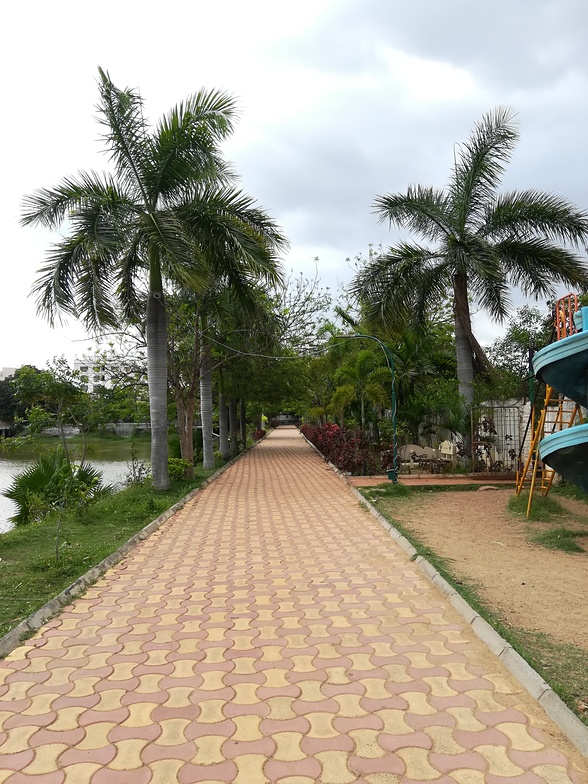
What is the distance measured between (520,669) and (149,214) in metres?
9.34

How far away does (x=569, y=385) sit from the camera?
820 centimetres

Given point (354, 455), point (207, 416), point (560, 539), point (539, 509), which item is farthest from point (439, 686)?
point (207, 416)

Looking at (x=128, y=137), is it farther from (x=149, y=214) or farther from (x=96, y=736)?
(x=96, y=736)

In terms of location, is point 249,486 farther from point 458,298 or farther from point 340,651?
point 340,651

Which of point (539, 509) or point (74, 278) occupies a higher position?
point (74, 278)

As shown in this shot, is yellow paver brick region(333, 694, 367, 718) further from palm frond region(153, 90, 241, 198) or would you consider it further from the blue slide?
palm frond region(153, 90, 241, 198)

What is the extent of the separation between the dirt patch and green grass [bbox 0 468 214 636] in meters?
3.93

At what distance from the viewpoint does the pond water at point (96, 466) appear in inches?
571

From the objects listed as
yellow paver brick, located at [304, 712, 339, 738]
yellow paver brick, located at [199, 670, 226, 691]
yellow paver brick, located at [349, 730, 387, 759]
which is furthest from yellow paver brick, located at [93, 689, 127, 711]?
yellow paver brick, located at [349, 730, 387, 759]

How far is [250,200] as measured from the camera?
12.0 m

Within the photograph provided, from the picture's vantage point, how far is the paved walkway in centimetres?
277

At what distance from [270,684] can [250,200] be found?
33.4 feet

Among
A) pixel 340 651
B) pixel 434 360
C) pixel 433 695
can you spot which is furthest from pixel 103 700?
pixel 434 360

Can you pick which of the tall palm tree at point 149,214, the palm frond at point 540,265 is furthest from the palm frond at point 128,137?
the palm frond at point 540,265
